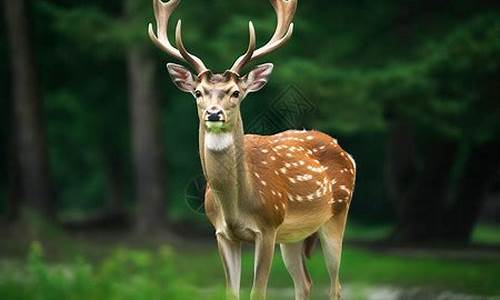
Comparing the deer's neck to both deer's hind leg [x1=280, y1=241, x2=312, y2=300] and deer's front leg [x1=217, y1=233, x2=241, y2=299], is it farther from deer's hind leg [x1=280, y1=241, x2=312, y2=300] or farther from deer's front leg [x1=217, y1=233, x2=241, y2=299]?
deer's hind leg [x1=280, y1=241, x2=312, y2=300]

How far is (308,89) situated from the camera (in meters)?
18.3

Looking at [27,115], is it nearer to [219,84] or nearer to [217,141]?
[219,84]

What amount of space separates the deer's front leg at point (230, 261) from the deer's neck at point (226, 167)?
0.21 m

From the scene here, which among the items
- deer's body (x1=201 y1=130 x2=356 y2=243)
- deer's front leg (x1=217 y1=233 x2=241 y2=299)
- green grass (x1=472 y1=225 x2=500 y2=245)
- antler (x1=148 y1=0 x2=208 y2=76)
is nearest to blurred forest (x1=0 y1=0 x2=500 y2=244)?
green grass (x1=472 y1=225 x2=500 y2=245)

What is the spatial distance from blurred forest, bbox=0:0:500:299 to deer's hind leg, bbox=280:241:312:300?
6.36m

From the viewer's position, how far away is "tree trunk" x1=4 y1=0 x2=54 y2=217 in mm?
22500

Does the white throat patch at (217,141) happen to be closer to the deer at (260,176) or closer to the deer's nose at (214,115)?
the deer at (260,176)

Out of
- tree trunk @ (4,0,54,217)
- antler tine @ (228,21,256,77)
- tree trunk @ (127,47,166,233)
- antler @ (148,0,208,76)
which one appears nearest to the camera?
antler tine @ (228,21,256,77)

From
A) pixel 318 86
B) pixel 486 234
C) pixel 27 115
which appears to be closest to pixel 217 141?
pixel 318 86

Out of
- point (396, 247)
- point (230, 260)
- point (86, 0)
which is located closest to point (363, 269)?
point (396, 247)

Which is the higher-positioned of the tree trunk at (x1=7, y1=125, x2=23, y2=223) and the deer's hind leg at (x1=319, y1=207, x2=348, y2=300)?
the deer's hind leg at (x1=319, y1=207, x2=348, y2=300)

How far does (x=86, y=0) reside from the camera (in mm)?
24250

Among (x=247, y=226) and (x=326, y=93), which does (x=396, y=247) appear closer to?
(x=326, y=93)

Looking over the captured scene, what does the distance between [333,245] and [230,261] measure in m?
1.37
